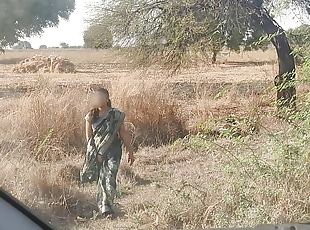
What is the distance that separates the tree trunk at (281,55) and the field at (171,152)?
8.5 inches

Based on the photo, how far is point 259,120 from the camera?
619 cm

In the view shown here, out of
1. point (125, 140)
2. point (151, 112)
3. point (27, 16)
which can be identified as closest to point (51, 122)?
point (125, 140)

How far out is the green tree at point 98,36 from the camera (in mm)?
8892

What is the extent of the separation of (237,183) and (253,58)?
5.11 m

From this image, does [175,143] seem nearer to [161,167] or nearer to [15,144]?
[161,167]

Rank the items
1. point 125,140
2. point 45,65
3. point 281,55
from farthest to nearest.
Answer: point 45,65 < point 281,55 < point 125,140

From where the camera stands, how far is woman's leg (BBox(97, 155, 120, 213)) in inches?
189

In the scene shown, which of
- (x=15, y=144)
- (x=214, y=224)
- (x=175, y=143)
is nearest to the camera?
(x=214, y=224)

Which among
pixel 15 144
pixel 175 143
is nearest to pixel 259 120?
pixel 175 143

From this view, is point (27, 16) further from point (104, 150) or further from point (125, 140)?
point (104, 150)

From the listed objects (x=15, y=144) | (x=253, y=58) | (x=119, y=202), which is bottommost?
(x=119, y=202)

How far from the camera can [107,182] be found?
16.1ft

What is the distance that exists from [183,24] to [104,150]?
12.7 ft

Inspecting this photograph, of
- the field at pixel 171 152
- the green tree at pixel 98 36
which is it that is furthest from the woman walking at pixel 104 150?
the green tree at pixel 98 36
